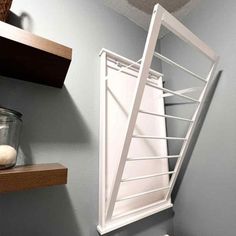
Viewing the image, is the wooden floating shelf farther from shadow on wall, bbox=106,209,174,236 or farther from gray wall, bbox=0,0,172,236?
shadow on wall, bbox=106,209,174,236

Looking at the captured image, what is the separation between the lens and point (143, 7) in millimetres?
1162

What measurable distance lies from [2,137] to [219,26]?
1.25m

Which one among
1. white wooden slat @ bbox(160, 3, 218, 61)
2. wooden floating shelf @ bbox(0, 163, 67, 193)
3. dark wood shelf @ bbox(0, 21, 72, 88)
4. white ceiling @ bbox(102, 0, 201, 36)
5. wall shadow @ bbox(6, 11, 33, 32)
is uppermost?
white ceiling @ bbox(102, 0, 201, 36)

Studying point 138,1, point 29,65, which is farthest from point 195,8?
point 29,65

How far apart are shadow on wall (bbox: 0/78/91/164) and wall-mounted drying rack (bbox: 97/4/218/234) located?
0.49ft

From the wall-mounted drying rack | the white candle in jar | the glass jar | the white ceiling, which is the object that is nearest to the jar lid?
the glass jar

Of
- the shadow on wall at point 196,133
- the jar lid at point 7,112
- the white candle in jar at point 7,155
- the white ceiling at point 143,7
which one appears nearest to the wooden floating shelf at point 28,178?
the white candle in jar at point 7,155

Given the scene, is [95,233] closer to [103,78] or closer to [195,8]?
[103,78]

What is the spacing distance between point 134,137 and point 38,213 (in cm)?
Answer: 50

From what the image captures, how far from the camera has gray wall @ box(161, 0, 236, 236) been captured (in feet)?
2.94

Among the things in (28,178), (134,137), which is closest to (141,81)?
(134,137)

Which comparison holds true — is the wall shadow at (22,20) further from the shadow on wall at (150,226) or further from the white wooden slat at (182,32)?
the shadow on wall at (150,226)

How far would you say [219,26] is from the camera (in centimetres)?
103

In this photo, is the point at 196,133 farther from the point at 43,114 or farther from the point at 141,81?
the point at 43,114
